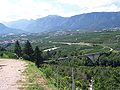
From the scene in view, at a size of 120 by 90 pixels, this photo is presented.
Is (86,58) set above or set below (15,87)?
below

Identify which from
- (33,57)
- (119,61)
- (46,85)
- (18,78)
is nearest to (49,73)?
(18,78)

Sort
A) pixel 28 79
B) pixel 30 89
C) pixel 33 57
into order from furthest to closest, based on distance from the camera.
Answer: pixel 33 57, pixel 28 79, pixel 30 89

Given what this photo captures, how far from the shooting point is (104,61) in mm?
109875

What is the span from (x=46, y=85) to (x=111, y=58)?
98.3m

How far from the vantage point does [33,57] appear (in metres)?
44.4

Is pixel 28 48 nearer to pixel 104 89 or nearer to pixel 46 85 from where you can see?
pixel 104 89

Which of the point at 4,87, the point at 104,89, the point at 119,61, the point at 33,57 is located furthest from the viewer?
the point at 119,61

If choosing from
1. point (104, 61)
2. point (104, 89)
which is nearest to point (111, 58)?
point (104, 61)

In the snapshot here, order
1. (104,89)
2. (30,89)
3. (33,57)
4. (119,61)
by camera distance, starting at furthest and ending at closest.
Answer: (119,61) < (104,89) < (33,57) < (30,89)

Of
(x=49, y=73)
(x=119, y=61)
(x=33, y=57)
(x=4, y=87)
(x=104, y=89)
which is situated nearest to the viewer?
(x=4, y=87)

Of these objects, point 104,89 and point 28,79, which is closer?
point 28,79

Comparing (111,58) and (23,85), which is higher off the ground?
(23,85)

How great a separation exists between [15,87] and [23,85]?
56 cm

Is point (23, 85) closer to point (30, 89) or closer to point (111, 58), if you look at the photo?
point (30, 89)
